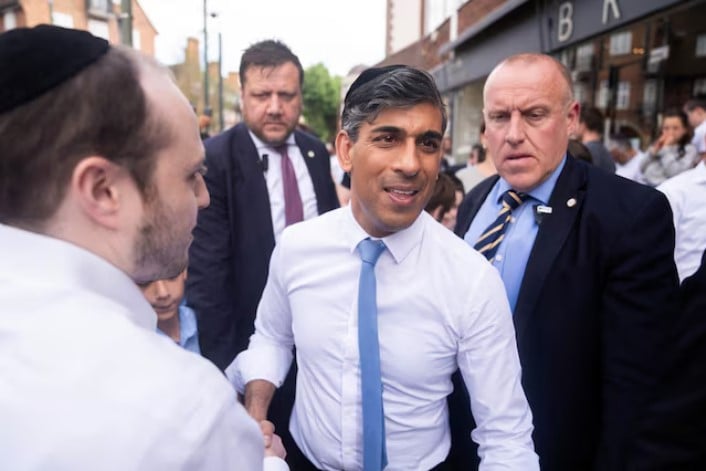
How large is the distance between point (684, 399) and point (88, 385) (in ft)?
3.55

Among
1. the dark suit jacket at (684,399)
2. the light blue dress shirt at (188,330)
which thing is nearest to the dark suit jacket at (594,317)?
the dark suit jacket at (684,399)

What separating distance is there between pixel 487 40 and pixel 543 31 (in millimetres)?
3290

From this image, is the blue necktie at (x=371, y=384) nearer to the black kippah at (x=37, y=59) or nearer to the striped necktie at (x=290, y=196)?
the black kippah at (x=37, y=59)

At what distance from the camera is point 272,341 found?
1886 mm

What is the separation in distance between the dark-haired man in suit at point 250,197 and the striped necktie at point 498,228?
4.14 ft

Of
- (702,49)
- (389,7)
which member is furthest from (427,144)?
(389,7)

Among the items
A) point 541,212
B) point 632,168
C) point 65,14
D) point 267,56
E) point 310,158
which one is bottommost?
point 632,168

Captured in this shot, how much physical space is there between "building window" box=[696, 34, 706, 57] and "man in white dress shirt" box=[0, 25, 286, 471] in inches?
378

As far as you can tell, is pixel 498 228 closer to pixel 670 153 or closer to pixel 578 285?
pixel 578 285

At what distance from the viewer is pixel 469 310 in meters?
1.51

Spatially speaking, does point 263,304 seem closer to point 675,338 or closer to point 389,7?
point 675,338

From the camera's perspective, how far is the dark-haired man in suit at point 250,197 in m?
2.83

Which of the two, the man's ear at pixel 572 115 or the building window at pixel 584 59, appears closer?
the man's ear at pixel 572 115

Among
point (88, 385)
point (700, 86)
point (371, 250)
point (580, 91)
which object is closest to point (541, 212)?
point (371, 250)
